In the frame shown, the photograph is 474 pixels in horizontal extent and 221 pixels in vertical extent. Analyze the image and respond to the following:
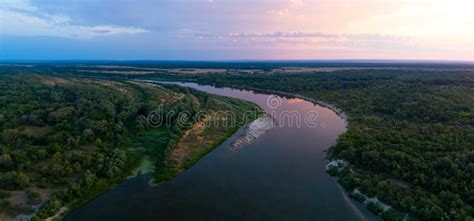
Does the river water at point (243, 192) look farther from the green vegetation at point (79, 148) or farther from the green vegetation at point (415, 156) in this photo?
the green vegetation at point (415, 156)

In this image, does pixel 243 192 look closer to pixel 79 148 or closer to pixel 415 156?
pixel 415 156

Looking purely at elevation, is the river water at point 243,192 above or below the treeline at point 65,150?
below

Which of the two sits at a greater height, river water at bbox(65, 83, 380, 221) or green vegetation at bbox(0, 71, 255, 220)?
green vegetation at bbox(0, 71, 255, 220)

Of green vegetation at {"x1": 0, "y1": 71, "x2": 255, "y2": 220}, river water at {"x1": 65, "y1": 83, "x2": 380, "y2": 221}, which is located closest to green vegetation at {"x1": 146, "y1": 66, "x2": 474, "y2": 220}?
river water at {"x1": 65, "y1": 83, "x2": 380, "y2": 221}

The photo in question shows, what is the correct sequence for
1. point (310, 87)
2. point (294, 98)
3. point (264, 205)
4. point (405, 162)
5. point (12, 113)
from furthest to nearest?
point (310, 87)
point (294, 98)
point (12, 113)
point (405, 162)
point (264, 205)

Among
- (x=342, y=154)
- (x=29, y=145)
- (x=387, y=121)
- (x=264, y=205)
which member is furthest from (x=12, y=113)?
(x=387, y=121)

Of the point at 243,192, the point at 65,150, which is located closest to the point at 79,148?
the point at 65,150

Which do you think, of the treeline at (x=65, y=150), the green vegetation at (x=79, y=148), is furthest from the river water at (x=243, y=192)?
the treeline at (x=65, y=150)

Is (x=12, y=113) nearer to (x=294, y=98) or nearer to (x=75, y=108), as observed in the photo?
(x=75, y=108)

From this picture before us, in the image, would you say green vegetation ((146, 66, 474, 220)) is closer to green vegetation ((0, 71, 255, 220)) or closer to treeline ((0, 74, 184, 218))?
green vegetation ((0, 71, 255, 220))
